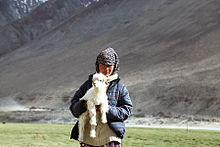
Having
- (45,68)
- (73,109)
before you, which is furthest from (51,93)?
(73,109)

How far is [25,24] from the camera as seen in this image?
12200 centimetres

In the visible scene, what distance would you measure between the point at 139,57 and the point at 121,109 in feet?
201

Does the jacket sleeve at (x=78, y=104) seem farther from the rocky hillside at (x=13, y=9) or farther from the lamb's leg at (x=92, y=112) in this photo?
the rocky hillside at (x=13, y=9)

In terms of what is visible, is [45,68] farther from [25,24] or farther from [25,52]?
[25,24]

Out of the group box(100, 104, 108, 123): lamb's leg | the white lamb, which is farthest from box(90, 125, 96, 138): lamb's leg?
box(100, 104, 108, 123): lamb's leg

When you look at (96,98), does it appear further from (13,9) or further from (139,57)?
(13,9)

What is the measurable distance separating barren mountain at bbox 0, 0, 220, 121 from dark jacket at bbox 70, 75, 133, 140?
3256 cm

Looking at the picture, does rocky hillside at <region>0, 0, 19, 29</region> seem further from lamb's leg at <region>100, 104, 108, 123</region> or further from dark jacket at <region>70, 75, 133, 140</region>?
lamb's leg at <region>100, 104, 108, 123</region>

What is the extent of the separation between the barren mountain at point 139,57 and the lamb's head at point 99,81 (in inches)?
1290

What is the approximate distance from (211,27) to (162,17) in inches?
785

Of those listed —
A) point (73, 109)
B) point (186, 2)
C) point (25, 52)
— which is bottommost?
point (73, 109)

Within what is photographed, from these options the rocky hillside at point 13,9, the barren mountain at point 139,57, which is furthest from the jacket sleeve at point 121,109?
the rocky hillside at point 13,9

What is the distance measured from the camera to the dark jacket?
3934 mm

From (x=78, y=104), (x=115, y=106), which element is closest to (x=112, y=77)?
(x=115, y=106)
